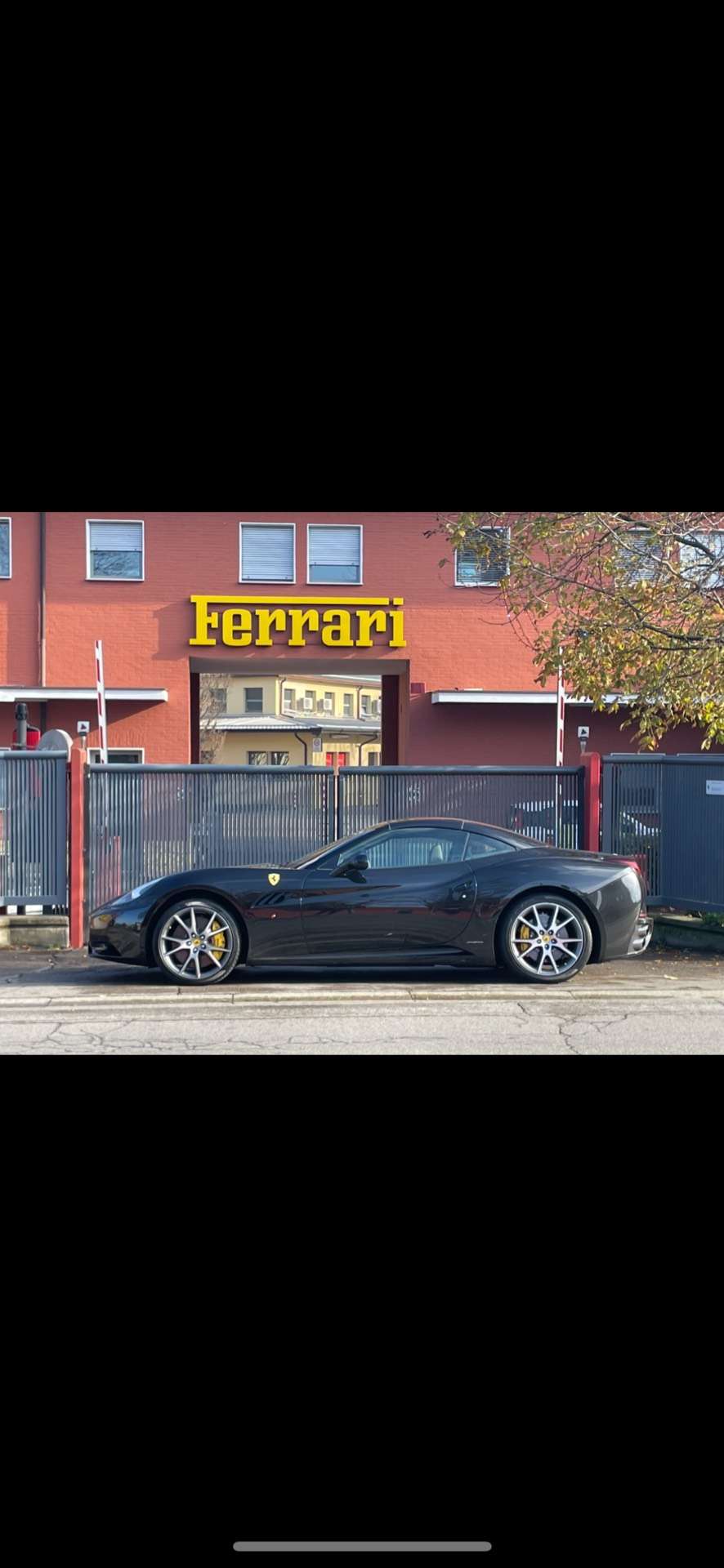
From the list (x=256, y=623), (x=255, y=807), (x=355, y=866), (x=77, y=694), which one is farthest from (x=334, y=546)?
(x=355, y=866)

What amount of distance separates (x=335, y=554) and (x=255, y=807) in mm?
12730

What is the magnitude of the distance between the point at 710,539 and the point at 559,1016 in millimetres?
5559

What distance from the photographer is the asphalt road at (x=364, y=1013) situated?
7.51 metres

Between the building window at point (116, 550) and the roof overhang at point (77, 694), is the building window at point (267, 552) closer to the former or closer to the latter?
the building window at point (116, 550)

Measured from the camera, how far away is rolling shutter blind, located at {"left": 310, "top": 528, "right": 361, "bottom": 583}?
24.6m

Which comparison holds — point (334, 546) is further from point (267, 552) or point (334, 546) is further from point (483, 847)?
point (483, 847)

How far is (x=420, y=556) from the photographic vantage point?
81.0ft

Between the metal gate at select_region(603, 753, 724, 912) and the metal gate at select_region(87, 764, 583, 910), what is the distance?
0.52 m

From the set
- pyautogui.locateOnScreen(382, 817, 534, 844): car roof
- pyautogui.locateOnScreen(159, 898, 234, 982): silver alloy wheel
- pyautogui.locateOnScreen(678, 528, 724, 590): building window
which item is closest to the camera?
pyautogui.locateOnScreen(159, 898, 234, 982): silver alloy wheel

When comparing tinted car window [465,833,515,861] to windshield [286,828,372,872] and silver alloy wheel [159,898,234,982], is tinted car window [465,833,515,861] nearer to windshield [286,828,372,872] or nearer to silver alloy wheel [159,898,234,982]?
windshield [286,828,372,872]

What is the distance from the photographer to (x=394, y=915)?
395 inches

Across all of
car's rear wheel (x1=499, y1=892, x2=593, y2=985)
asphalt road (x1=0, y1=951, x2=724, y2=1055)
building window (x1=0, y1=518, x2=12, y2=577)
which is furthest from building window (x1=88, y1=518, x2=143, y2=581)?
car's rear wheel (x1=499, y1=892, x2=593, y2=985)

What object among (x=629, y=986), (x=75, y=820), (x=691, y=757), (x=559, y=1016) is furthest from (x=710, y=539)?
(x=75, y=820)

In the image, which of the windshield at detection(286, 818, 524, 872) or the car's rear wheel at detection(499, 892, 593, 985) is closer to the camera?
the car's rear wheel at detection(499, 892, 593, 985)
